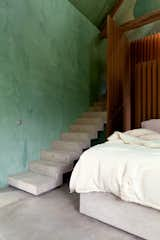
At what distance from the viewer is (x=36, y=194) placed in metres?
2.55

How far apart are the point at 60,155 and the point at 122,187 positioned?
1.75 metres

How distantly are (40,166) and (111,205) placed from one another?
1.61 m

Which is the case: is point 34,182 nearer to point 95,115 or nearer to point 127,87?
point 95,115

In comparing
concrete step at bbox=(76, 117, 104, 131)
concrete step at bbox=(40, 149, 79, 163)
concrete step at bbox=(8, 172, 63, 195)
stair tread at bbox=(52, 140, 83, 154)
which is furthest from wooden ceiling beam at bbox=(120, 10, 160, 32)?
concrete step at bbox=(8, 172, 63, 195)

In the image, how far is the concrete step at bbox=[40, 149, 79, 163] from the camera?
10.6 ft

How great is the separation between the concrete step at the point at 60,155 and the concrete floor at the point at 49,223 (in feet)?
2.76

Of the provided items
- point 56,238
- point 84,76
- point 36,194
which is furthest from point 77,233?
point 84,76

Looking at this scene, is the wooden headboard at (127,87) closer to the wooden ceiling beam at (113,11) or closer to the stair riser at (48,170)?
the stair riser at (48,170)

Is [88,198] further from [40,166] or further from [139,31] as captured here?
[139,31]

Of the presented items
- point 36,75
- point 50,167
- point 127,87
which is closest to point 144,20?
point 127,87

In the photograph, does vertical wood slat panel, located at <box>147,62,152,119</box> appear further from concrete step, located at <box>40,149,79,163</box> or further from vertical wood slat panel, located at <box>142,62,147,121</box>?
concrete step, located at <box>40,149,79,163</box>

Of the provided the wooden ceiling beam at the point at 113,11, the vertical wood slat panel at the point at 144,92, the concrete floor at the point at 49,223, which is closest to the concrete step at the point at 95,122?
the vertical wood slat panel at the point at 144,92

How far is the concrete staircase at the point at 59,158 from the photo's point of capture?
108 inches

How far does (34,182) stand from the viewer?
8.84 ft
